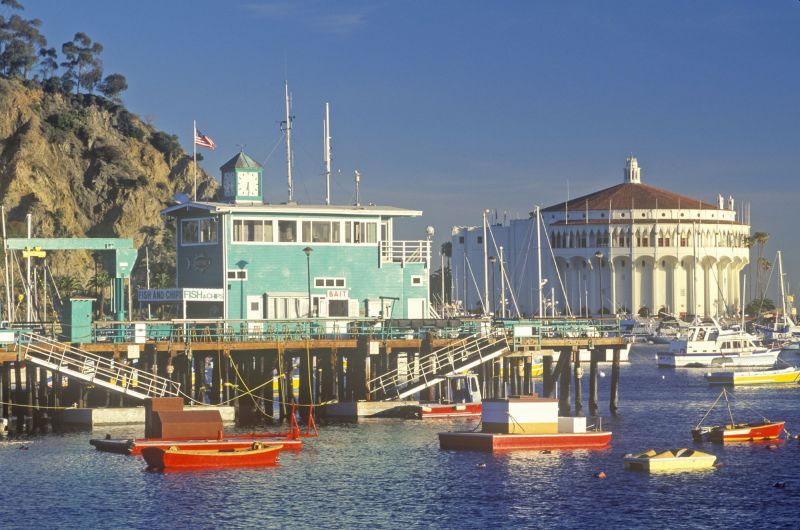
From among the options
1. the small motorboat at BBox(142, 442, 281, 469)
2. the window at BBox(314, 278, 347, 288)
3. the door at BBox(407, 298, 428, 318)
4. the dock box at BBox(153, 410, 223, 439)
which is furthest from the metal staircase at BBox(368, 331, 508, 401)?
the small motorboat at BBox(142, 442, 281, 469)

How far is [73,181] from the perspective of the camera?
18400 cm

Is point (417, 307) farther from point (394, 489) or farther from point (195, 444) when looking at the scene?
point (394, 489)

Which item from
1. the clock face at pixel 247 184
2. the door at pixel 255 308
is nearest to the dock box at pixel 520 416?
the door at pixel 255 308

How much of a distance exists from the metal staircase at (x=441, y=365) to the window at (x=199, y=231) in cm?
1250

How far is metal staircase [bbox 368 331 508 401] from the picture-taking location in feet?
239

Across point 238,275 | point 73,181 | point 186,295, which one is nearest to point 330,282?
point 238,275

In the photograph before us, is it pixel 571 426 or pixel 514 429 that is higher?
pixel 514 429

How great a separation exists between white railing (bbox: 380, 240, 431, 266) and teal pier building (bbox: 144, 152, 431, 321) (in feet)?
0.19

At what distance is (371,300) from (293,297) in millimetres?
4814

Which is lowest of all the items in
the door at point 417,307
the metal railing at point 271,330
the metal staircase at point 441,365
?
the metal staircase at point 441,365

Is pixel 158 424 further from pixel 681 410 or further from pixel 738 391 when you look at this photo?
pixel 738 391

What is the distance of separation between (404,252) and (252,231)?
9.37 metres

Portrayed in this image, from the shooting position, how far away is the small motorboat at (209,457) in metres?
56.1

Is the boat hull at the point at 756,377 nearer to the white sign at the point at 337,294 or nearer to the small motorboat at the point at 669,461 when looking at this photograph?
the white sign at the point at 337,294
